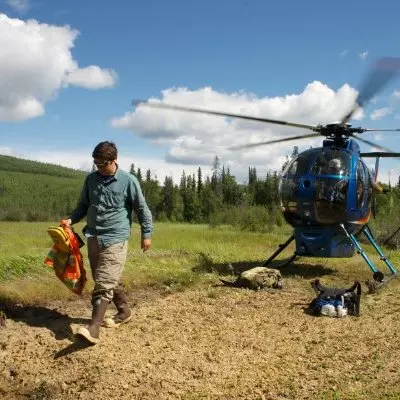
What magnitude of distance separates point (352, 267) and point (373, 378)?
829 cm

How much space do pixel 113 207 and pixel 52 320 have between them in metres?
1.91

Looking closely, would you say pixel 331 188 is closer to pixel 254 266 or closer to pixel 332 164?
pixel 332 164

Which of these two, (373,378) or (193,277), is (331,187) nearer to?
(193,277)

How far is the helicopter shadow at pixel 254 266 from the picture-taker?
11.7 m

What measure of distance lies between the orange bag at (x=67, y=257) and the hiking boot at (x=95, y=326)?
75 cm

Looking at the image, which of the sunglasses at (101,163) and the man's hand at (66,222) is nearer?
the sunglasses at (101,163)

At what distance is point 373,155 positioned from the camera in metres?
12.4

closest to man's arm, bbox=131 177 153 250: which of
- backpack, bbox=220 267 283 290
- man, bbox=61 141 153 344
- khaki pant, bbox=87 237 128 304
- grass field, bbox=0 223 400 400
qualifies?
man, bbox=61 141 153 344

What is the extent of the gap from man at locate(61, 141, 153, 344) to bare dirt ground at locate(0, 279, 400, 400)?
2.00 feet

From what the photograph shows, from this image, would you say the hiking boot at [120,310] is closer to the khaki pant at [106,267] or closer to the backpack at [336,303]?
the khaki pant at [106,267]

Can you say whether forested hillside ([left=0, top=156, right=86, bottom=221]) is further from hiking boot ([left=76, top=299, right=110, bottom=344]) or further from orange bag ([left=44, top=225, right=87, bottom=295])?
hiking boot ([left=76, top=299, right=110, bottom=344])

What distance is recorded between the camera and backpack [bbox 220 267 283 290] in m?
9.38

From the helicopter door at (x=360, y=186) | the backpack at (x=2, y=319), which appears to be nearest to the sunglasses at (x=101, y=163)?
the backpack at (x=2, y=319)

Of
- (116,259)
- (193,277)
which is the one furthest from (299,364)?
(193,277)
